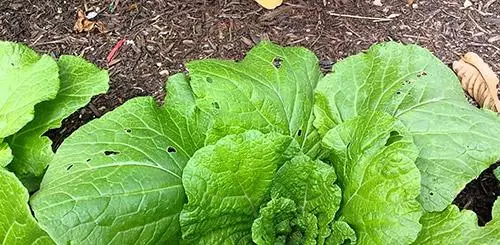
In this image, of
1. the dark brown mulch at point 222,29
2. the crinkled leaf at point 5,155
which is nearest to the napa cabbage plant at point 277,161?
the crinkled leaf at point 5,155

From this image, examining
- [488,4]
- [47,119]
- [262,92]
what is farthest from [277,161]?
[488,4]

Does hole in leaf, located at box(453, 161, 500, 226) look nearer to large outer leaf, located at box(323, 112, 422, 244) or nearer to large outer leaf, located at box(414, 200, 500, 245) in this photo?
large outer leaf, located at box(414, 200, 500, 245)

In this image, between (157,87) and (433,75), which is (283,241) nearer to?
(433,75)

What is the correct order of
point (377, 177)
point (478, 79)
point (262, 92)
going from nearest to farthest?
point (377, 177)
point (262, 92)
point (478, 79)

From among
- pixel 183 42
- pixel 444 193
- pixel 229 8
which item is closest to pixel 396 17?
pixel 229 8

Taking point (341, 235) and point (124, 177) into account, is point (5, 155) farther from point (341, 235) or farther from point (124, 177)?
point (341, 235)

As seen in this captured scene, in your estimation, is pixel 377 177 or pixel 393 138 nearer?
pixel 377 177

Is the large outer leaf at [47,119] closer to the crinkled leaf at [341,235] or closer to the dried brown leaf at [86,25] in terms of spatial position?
the dried brown leaf at [86,25]
